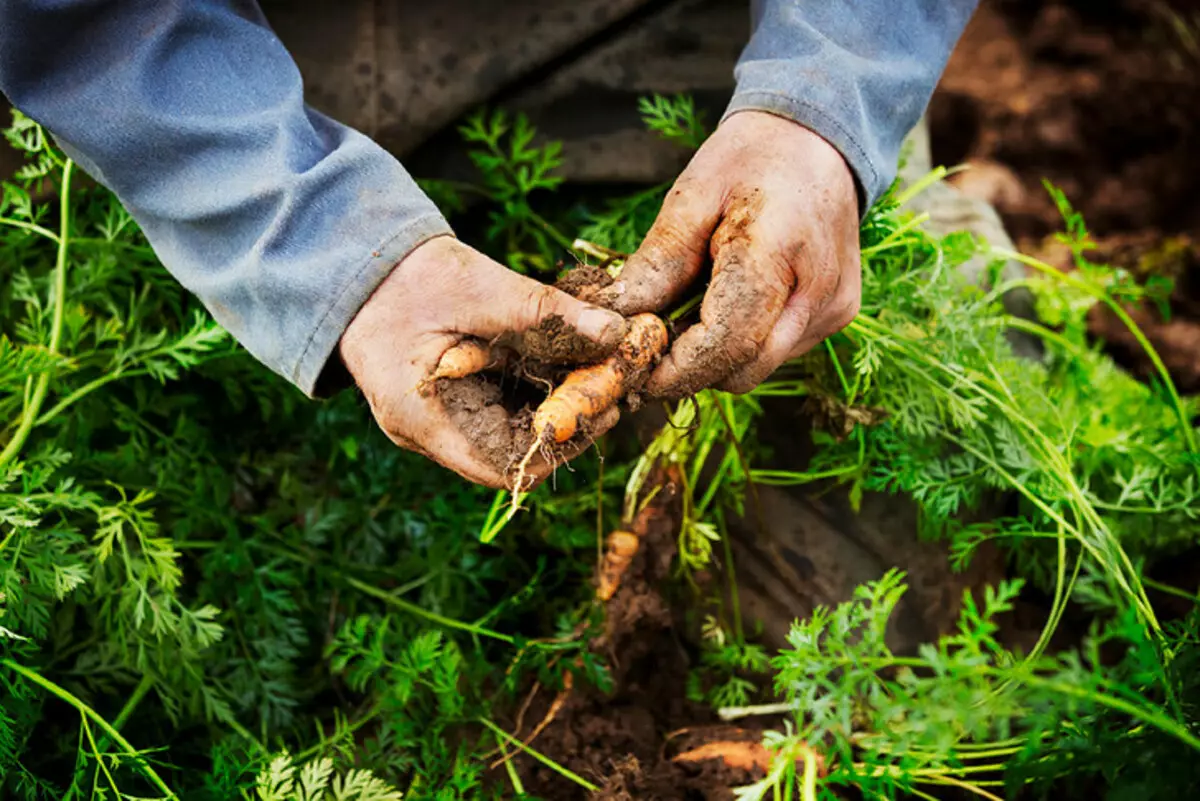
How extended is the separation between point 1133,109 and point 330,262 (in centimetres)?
313

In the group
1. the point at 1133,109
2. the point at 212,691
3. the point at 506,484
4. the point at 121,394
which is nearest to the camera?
the point at 506,484

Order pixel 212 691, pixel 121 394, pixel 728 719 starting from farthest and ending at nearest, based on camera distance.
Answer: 1. pixel 121 394
2. pixel 728 719
3. pixel 212 691

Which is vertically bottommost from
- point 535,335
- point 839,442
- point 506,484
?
point 839,442

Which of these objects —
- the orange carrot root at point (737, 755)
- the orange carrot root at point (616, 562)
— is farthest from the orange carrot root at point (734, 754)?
the orange carrot root at point (616, 562)

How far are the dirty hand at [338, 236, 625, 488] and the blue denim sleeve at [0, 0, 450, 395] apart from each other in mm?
36

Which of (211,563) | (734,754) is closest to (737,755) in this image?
(734,754)

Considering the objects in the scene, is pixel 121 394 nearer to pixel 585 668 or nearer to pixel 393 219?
pixel 393 219

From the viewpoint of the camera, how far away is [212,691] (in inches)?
67.3

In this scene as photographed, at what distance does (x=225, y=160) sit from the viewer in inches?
54.5

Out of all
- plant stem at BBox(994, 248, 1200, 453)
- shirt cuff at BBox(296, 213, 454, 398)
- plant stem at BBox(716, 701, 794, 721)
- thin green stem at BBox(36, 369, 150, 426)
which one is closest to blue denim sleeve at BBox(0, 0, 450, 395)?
shirt cuff at BBox(296, 213, 454, 398)

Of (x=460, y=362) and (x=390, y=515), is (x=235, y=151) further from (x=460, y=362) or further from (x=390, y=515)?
(x=390, y=515)

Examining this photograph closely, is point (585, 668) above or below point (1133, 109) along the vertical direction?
below

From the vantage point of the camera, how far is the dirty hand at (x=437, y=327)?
1.32 m

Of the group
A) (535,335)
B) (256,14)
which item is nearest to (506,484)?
(535,335)
